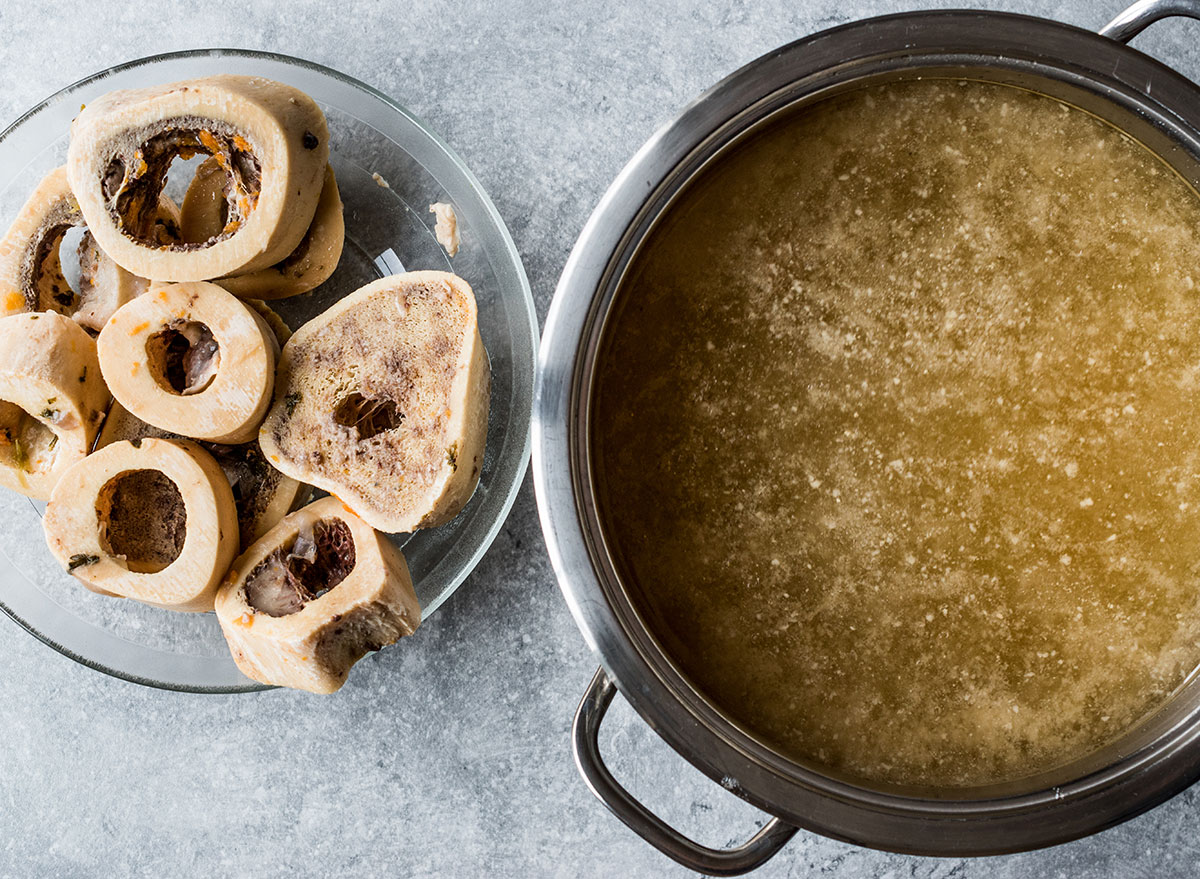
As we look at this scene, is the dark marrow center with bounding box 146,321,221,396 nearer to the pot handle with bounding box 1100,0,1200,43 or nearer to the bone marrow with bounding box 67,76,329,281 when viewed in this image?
the bone marrow with bounding box 67,76,329,281

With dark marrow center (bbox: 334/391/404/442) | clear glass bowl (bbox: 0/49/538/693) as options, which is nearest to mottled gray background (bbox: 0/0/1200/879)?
clear glass bowl (bbox: 0/49/538/693)

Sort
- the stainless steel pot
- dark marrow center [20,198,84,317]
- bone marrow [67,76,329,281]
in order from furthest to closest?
dark marrow center [20,198,84,317], bone marrow [67,76,329,281], the stainless steel pot

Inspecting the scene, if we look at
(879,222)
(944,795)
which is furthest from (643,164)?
(944,795)

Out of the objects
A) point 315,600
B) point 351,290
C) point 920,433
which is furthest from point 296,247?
point 920,433

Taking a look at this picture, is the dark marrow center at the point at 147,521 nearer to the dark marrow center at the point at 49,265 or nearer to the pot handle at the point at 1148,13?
the dark marrow center at the point at 49,265

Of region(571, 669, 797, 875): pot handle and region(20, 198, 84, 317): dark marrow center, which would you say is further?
region(20, 198, 84, 317): dark marrow center

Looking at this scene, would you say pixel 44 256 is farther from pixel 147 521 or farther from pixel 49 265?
pixel 147 521
